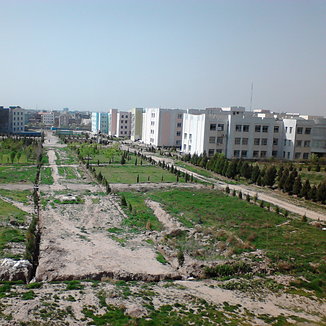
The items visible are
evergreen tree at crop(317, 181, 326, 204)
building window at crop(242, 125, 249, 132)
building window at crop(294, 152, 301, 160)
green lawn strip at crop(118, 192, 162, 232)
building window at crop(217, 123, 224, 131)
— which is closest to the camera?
green lawn strip at crop(118, 192, 162, 232)

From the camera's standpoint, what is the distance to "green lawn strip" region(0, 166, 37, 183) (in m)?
27.7

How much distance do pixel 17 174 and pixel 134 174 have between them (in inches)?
384

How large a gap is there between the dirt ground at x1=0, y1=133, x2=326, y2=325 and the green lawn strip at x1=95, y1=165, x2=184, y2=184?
13389mm

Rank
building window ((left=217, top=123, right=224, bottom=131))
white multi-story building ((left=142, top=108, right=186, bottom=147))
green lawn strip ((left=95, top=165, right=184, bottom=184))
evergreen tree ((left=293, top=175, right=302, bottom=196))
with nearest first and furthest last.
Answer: evergreen tree ((left=293, top=175, right=302, bottom=196)) → green lawn strip ((left=95, top=165, right=184, bottom=184)) → building window ((left=217, top=123, right=224, bottom=131)) → white multi-story building ((left=142, top=108, right=186, bottom=147))

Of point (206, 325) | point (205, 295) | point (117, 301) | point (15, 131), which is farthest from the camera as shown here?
point (15, 131)

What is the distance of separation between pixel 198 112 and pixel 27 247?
47209mm

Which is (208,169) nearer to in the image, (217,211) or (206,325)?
(217,211)

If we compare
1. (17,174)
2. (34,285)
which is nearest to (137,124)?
(17,174)

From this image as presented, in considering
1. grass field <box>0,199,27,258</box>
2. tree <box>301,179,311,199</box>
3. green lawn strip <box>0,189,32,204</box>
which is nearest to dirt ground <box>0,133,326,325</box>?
grass field <box>0,199,27,258</box>

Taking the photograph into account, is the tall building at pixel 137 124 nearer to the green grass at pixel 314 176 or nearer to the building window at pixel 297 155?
the building window at pixel 297 155

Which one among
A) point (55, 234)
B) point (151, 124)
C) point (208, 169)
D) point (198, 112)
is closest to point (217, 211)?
point (55, 234)

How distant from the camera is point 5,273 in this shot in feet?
37.4

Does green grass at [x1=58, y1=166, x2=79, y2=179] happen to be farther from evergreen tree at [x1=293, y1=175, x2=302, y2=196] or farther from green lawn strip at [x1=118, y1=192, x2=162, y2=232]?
evergreen tree at [x1=293, y1=175, x2=302, y2=196]

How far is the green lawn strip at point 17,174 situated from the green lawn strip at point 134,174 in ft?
19.0
